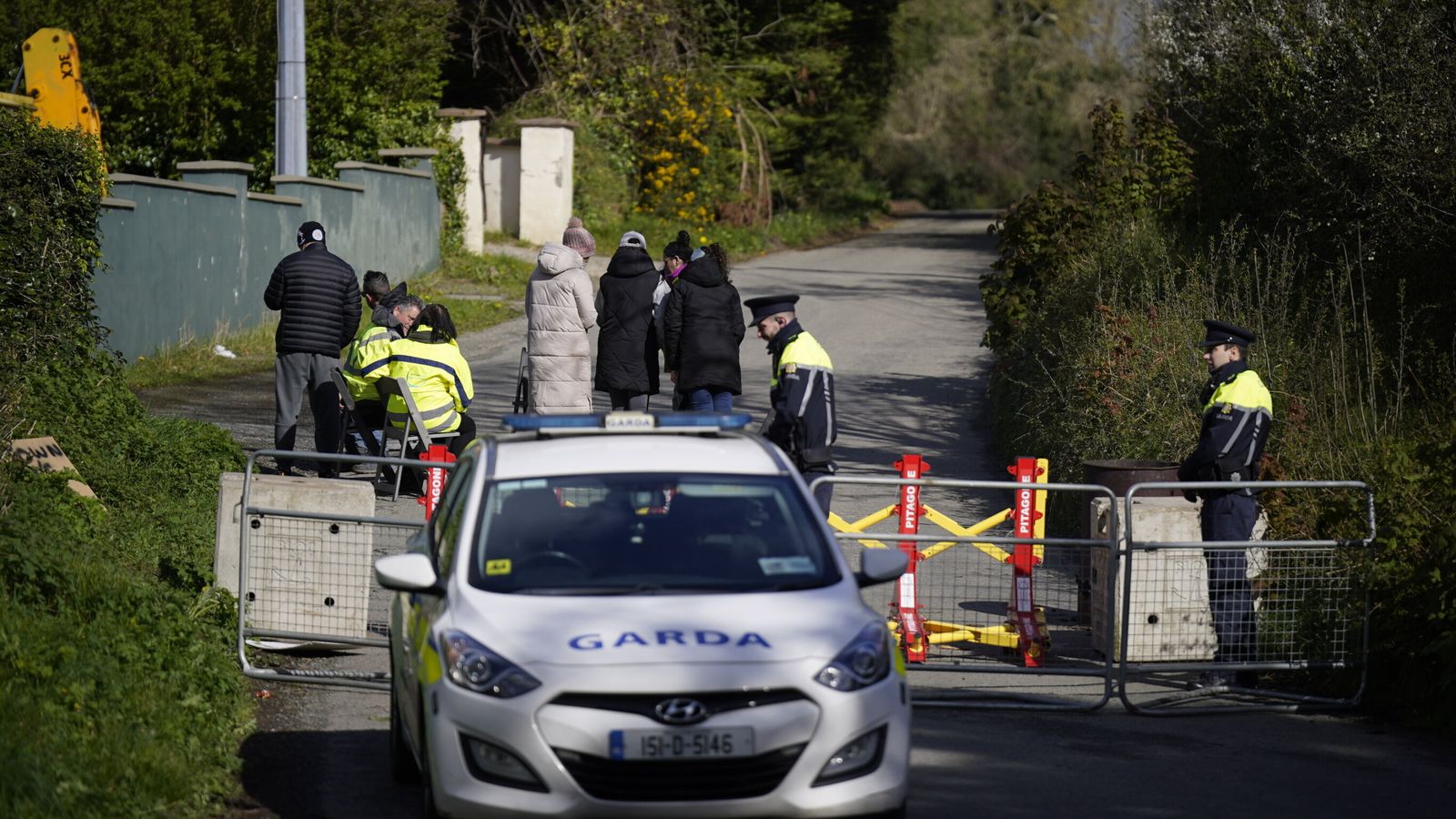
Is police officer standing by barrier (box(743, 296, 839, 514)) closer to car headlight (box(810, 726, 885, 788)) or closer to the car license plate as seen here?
car headlight (box(810, 726, 885, 788))

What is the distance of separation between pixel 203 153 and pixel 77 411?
54.6 feet

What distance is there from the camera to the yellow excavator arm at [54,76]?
1861 centimetres

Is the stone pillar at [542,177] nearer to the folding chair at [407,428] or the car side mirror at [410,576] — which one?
the folding chair at [407,428]

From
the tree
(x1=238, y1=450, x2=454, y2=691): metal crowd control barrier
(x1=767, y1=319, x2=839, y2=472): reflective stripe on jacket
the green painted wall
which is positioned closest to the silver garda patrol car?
(x1=238, y1=450, x2=454, y2=691): metal crowd control barrier

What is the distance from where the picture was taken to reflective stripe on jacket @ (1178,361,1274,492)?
880 cm

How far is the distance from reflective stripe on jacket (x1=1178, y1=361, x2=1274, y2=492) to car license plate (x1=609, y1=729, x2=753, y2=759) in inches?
174

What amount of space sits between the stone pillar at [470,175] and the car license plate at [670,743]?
79.2ft

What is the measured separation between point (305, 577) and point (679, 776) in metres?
3.87

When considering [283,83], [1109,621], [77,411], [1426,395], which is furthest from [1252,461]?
[283,83]

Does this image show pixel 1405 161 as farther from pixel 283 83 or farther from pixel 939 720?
pixel 283 83

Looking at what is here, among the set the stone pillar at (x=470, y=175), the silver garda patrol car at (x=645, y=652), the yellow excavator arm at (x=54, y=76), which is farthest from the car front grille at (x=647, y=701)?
the stone pillar at (x=470, y=175)

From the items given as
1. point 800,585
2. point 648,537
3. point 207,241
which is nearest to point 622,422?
point 648,537

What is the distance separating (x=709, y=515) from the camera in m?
6.22

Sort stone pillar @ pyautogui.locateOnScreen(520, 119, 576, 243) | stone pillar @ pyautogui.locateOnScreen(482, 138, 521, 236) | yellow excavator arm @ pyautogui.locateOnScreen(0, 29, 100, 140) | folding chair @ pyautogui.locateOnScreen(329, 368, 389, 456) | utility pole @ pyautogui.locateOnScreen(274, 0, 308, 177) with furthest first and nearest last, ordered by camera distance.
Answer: stone pillar @ pyautogui.locateOnScreen(482, 138, 521, 236)
stone pillar @ pyautogui.locateOnScreen(520, 119, 576, 243)
utility pole @ pyautogui.locateOnScreen(274, 0, 308, 177)
yellow excavator arm @ pyautogui.locateOnScreen(0, 29, 100, 140)
folding chair @ pyautogui.locateOnScreen(329, 368, 389, 456)
